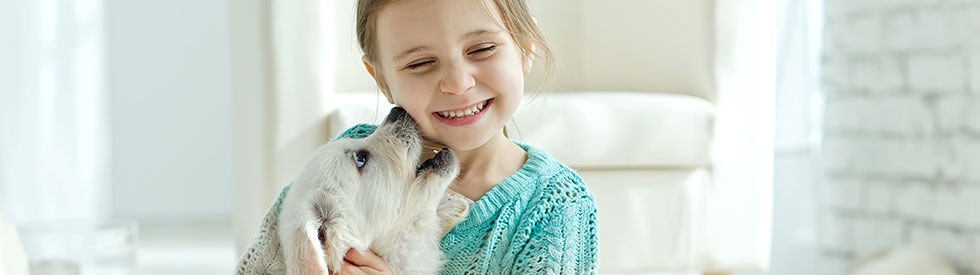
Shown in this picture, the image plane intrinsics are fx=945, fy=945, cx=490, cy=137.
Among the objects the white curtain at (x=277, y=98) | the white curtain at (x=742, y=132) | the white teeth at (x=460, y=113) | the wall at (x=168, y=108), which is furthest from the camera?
the wall at (x=168, y=108)

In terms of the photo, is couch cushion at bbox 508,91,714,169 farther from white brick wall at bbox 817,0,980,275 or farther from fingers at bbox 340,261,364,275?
fingers at bbox 340,261,364,275

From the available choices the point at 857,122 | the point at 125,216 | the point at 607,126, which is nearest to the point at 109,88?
the point at 125,216

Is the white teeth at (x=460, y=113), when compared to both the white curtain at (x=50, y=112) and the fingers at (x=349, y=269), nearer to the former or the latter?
the fingers at (x=349, y=269)

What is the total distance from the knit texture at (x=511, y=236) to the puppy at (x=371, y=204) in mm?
48

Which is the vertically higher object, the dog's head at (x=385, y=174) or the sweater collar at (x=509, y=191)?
the dog's head at (x=385, y=174)

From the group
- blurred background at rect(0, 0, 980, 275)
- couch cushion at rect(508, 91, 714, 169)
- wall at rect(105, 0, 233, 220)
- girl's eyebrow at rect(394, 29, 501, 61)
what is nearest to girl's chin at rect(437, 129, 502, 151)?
girl's eyebrow at rect(394, 29, 501, 61)

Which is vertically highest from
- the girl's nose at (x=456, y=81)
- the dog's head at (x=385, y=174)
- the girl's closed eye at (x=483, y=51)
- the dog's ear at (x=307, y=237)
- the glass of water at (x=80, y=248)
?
→ the girl's closed eye at (x=483, y=51)

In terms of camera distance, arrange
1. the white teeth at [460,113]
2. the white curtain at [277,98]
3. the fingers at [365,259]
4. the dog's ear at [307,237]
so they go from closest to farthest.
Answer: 1. the dog's ear at [307,237]
2. the fingers at [365,259]
3. the white teeth at [460,113]
4. the white curtain at [277,98]

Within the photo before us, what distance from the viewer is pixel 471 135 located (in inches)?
42.9

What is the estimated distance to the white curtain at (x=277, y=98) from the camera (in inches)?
76.1

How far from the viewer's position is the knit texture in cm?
111

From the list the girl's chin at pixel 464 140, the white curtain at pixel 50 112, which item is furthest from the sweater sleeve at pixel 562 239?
the white curtain at pixel 50 112

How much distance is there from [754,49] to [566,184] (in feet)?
3.94

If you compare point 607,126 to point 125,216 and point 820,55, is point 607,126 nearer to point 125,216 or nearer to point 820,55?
point 820,55
